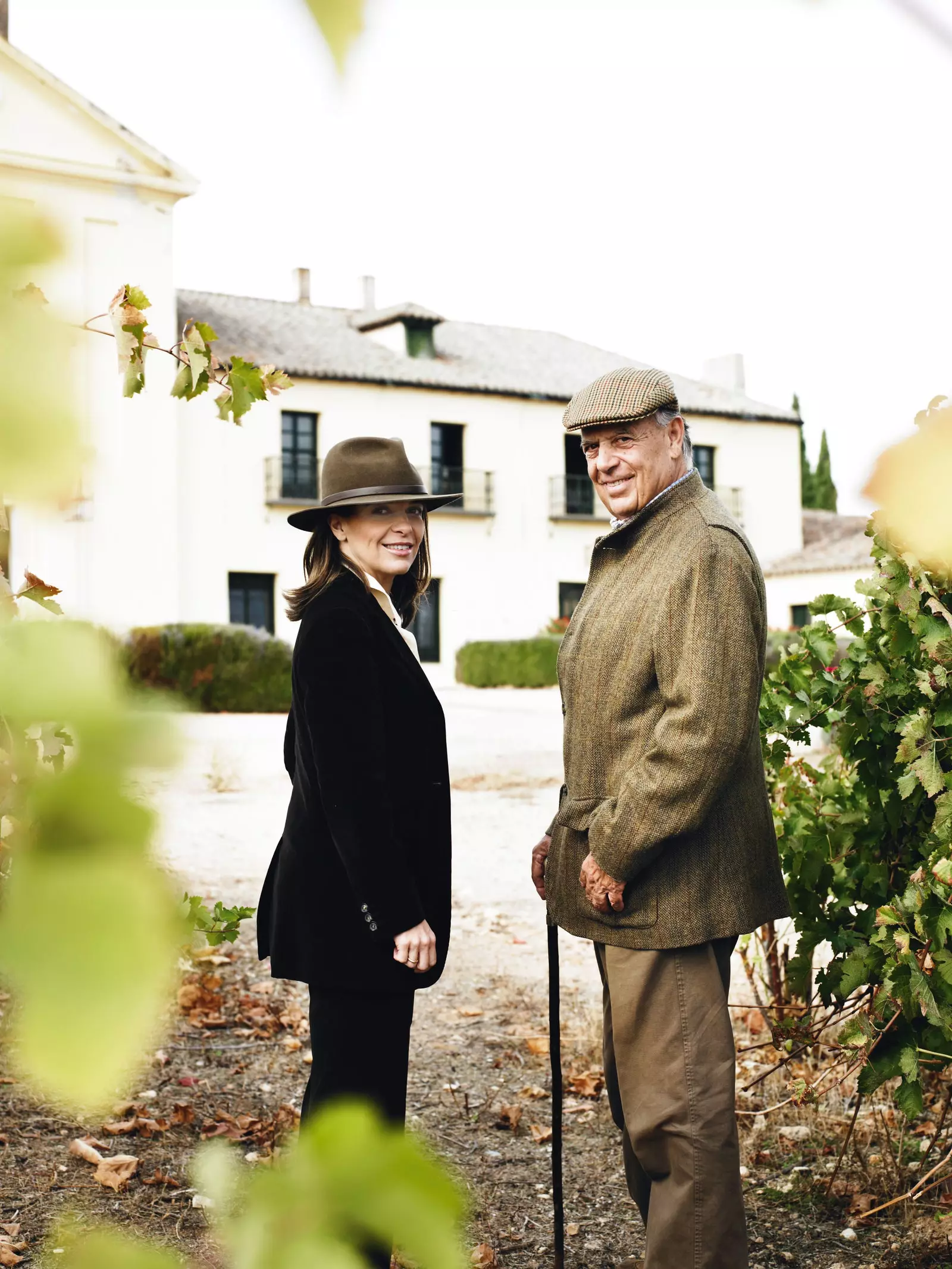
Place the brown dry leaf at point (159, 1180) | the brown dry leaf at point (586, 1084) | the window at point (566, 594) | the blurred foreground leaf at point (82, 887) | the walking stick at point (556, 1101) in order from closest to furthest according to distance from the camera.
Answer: the blurred foreground leaf at point (82, 887) → the walking stick at point (556, 1101) → the brown dry leaf at point (159, 1180) → the brown dry leaf at point (586, 1084) → the window at point (566, 594)

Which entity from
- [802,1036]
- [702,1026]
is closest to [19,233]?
[702,1026]

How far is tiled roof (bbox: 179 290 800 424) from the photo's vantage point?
2584cm

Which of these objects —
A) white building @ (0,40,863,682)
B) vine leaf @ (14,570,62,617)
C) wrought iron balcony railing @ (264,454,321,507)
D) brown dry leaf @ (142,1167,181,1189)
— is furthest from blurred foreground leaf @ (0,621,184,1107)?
wrought iron balcony railing @ (264,454,321,507)

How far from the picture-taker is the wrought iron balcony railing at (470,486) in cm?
2683

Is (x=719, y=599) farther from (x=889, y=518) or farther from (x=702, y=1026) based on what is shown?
(x=889, y=518)

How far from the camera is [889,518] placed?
38cm

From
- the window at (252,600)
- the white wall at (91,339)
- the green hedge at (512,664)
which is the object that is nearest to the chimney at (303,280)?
the white wall at (91,339)

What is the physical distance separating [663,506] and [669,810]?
631 millimetres

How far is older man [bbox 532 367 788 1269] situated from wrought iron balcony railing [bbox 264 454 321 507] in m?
22.7

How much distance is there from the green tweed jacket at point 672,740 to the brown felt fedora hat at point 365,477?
1.52ft

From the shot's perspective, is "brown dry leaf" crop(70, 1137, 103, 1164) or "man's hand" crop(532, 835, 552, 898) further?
"brown dry leaf" crop(70, 1137, 103, 1164)

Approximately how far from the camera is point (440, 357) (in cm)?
2794

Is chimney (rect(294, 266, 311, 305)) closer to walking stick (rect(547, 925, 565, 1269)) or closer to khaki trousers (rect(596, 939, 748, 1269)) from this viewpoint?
khaki trousers (rect(596, 939, 748, 1269))

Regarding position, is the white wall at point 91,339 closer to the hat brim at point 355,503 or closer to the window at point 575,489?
the hat brim at point 355,503
